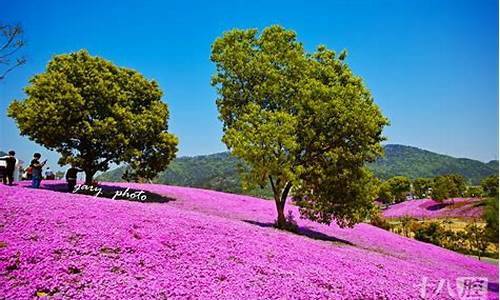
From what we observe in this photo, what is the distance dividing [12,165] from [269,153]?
50.6ft

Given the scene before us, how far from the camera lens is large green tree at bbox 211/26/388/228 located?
2442 cm

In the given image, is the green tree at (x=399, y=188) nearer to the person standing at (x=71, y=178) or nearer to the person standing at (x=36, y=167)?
the person standing at (x=71, y=178)

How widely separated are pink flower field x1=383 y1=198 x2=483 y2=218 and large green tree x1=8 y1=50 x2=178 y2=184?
51.2m

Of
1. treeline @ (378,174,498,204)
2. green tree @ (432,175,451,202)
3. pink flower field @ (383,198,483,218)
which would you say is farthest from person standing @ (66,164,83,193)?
green tree @ (432,175,451,202)

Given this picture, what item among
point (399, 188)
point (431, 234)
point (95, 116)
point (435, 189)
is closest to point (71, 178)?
point (95, 116)

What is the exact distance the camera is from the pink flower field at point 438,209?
225 feet

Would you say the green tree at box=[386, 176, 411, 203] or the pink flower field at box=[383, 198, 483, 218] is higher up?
the green tree at box=[386, 176, 411, 203]

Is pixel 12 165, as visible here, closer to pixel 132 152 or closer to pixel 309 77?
pixel 132 152

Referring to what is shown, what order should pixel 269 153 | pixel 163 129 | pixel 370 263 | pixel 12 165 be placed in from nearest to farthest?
pixel 370 263 → pixel 269 153 → pixel 12 165 → pixel 163 129

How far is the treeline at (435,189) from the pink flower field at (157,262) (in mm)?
67935

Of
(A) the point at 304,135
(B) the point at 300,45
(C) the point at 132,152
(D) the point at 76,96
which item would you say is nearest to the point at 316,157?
(A) the point at 304,135

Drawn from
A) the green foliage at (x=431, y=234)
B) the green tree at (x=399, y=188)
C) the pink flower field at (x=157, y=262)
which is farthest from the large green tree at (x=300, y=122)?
the green tree at (x=399, y=188)

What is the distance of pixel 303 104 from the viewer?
25.3 metres

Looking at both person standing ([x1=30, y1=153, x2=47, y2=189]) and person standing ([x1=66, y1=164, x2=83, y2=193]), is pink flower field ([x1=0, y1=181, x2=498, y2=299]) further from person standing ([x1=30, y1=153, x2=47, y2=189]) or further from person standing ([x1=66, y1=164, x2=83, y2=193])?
person standing ([x1=66, y1=164, x2=83, y2=193])
